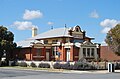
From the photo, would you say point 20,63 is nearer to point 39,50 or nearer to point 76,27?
point 39,50

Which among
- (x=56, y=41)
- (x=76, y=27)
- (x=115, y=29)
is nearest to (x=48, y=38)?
(x=56, y=41)

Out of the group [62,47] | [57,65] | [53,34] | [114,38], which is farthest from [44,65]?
[53,34]

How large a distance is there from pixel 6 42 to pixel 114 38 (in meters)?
20.0

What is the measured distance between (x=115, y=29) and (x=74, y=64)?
342 inches

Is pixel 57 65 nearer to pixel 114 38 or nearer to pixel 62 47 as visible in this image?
pixel 114 38

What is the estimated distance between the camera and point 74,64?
138 feet

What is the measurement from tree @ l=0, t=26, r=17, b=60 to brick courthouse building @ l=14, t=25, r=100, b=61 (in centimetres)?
209

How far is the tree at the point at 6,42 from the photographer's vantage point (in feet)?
176

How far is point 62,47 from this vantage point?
5375cm

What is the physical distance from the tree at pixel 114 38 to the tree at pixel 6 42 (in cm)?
1863

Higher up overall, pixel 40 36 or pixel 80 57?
pixel 40 36

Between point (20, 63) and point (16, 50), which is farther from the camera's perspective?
point (16, 50)

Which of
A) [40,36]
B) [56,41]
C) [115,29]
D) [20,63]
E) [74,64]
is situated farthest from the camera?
[40,36]

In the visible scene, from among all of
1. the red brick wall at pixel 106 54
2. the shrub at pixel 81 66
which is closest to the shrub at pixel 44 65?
the shrub at pixel 81 66
